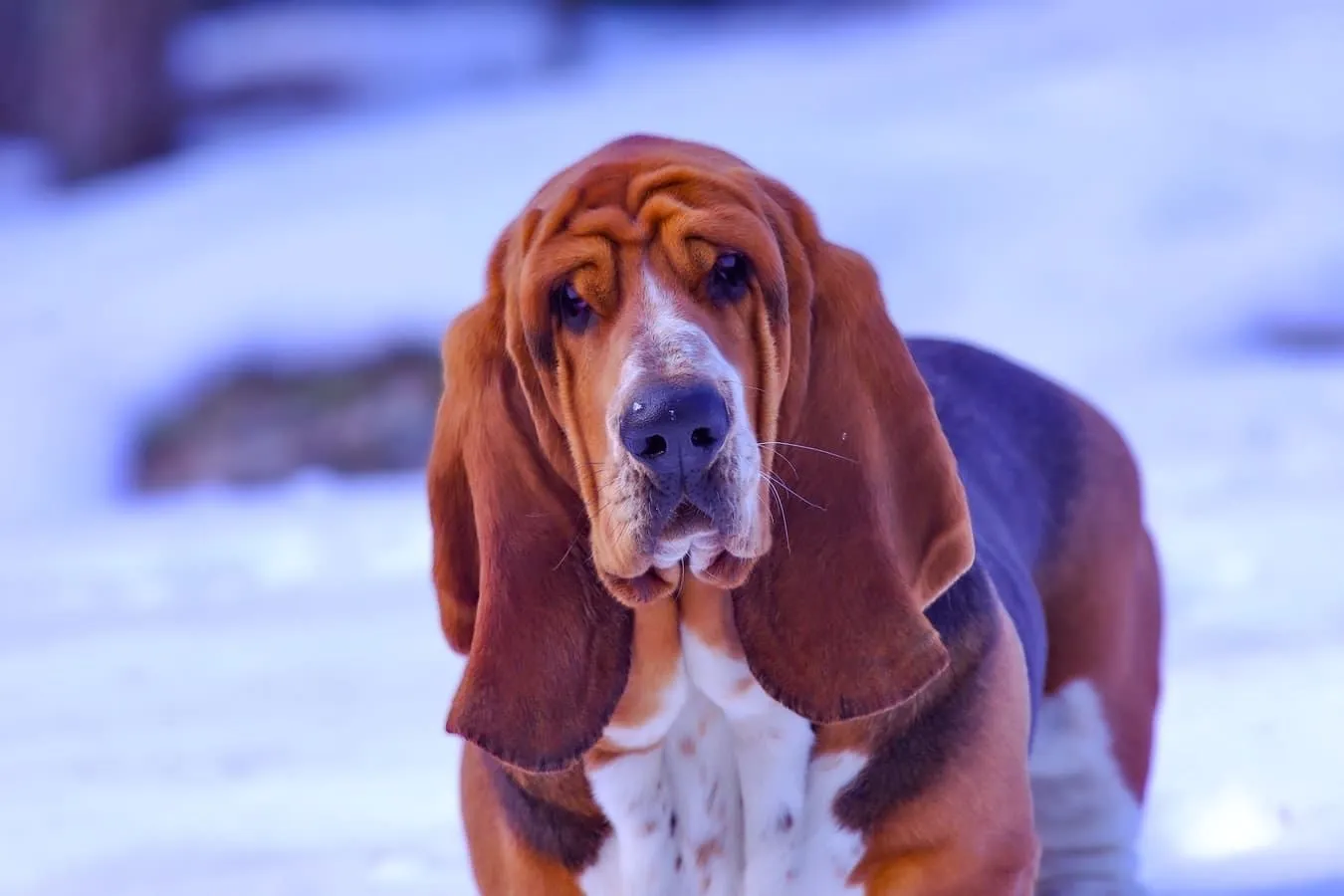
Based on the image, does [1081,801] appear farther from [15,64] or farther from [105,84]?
[15,64]

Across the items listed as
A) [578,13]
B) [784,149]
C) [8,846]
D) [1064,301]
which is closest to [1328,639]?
[8,846]

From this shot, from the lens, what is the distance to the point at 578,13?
10477 millimetres

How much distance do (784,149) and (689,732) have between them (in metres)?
6.21

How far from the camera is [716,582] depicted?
6.50ft

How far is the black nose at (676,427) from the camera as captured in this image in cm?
175

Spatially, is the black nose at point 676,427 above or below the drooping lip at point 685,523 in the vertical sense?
above

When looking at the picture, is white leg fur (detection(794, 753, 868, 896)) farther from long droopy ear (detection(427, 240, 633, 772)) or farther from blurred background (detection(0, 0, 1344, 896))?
blurred background (detection(0, 0, 1344, 896))

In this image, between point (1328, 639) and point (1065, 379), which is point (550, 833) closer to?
point (1328, 639)

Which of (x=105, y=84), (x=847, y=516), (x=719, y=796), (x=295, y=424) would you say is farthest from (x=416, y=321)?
(x=847, y=516)

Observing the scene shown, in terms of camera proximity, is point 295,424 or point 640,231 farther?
point 295,424

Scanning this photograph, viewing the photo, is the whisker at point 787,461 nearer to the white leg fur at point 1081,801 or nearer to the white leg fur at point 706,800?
the white leg fur at point 706,800

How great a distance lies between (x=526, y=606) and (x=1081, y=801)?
3.47 feet

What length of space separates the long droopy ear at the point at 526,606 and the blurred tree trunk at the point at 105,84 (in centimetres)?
751

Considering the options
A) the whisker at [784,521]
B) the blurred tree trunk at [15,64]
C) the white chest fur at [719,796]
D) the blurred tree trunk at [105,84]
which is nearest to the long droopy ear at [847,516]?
the whisker at [784,521]
